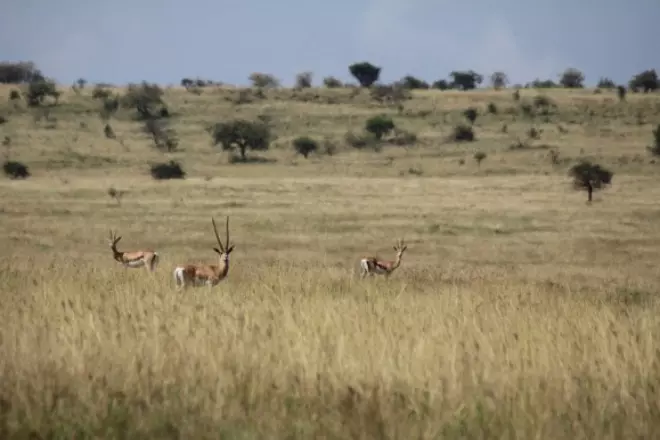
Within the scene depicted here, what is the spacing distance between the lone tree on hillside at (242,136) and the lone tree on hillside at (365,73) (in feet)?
175

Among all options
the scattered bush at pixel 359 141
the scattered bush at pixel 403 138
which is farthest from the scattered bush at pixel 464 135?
the scattered bush at pixel 359 141

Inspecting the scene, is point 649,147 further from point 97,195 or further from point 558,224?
point 97,195

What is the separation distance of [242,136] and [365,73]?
5702 centimetres

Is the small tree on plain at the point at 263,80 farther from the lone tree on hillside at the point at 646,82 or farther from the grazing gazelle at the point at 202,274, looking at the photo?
the grazing gazelle at the point at 202,274

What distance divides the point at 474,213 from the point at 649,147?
107 feet

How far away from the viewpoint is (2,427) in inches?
187

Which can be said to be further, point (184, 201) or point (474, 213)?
point (184, 201)

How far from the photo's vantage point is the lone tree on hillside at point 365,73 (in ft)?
399

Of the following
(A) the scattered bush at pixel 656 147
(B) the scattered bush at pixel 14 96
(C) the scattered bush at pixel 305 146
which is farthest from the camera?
(B) the scattered bush at pixel 14 96

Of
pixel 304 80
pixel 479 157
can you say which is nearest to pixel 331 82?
pixel 304 80

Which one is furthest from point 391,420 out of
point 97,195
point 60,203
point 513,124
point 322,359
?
point 513,124

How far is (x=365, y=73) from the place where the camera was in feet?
401

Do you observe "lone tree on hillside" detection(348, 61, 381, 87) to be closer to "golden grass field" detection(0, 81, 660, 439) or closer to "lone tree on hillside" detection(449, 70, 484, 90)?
"lone tree on hillside" detection(449, 70, 484, 90)

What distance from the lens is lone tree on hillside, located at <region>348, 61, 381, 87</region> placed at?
12175 cm
